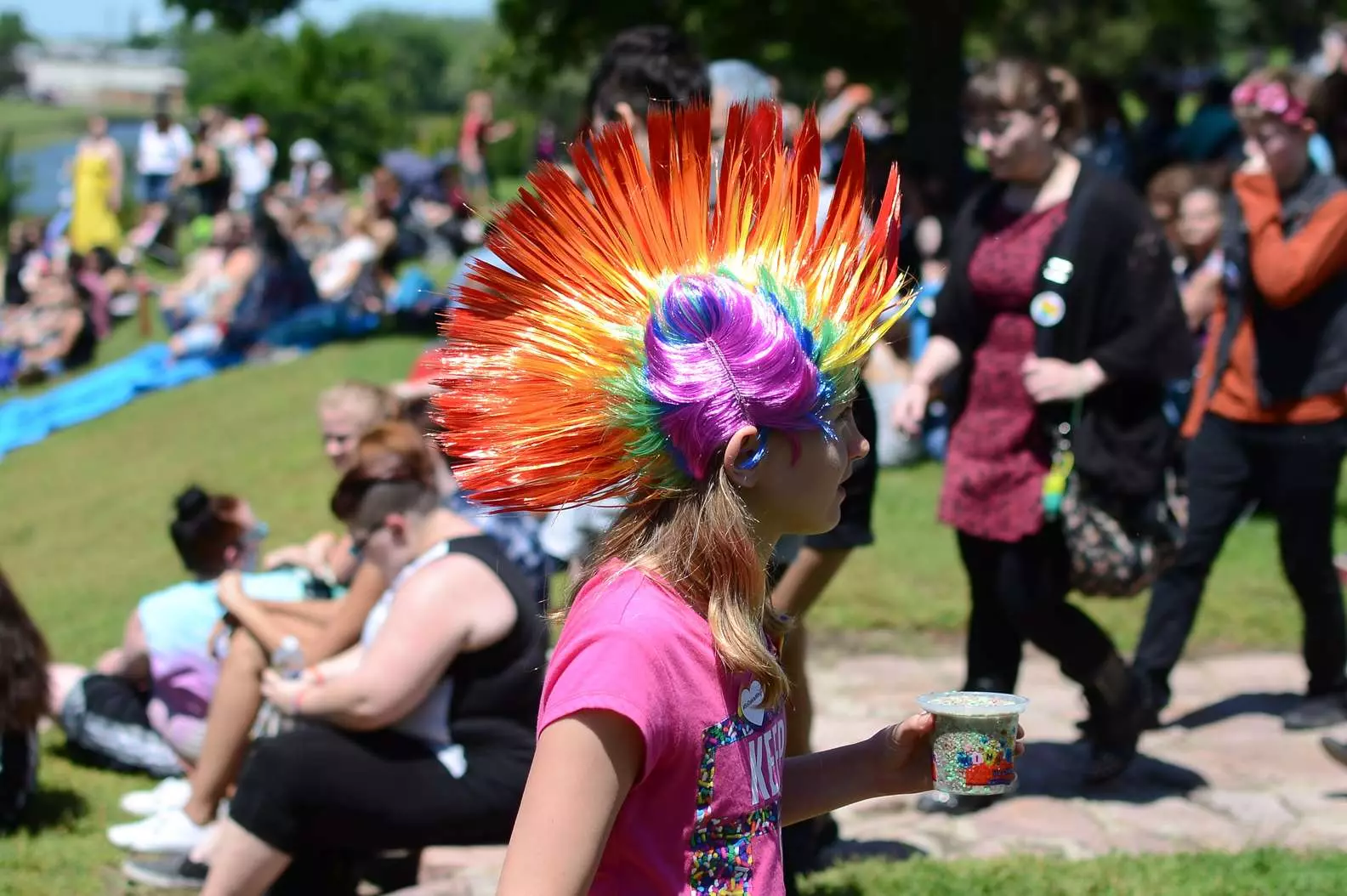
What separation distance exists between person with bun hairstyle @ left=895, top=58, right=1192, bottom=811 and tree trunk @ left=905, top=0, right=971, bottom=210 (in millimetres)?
9012

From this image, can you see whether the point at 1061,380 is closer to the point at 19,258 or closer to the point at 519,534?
the point at 519,534

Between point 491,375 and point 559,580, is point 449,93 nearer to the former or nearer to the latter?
point 559,580

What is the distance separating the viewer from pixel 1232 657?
593 centimetres

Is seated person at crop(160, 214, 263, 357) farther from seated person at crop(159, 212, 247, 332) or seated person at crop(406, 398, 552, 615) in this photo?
seated person at crop(406, 398, 552, 615)

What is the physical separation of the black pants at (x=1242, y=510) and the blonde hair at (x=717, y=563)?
3.21 metres

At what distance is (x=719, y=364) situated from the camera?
1957 mm

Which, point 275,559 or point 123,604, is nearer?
point 275,559

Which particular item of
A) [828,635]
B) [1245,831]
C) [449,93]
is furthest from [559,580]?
[449,93]

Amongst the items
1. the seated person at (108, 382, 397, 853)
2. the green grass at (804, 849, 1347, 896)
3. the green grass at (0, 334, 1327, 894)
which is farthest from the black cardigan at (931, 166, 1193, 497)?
the seated person at (108, 382, 397, 853)

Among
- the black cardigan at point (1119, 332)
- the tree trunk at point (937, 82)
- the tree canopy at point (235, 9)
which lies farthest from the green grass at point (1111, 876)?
the tree canopy at point (235, 9)

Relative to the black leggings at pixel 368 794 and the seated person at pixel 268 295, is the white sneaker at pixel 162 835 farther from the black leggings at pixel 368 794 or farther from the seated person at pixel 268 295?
the seated person at pixel 268 295

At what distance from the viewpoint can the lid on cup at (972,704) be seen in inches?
81.8

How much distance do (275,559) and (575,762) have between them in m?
4.15

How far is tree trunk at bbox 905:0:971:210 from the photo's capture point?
13211 mm
